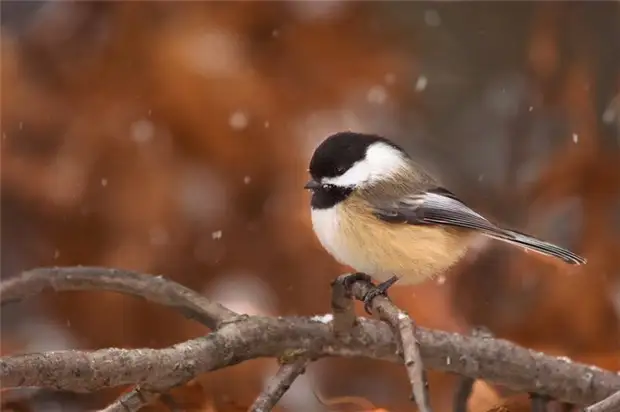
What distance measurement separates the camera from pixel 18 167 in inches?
37.5

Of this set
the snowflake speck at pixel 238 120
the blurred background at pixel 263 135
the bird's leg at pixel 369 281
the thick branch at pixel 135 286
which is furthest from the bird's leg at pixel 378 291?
the snowflake speck at pixel 238 120

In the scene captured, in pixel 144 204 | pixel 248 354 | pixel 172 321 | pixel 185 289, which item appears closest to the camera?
pixel 248 354

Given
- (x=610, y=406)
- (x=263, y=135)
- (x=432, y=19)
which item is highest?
(x=432, y=19)

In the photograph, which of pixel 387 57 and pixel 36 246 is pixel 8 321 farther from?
pixel 387 57

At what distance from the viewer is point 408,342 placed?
38 centimetres

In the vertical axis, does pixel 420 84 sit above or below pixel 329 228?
above

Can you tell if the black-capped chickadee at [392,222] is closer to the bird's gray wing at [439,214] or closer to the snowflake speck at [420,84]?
the bird's gray wing at [439,214]

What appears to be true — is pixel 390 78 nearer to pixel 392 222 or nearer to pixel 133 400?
pixel 392 222

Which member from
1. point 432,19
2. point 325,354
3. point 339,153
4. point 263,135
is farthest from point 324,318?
point 432,19

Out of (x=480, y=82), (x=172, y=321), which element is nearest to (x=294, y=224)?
(x=172, y=321)

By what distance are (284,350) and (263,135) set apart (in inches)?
19.0

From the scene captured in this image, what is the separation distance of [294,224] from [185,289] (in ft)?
1.12

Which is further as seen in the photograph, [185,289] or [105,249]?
[105,249]

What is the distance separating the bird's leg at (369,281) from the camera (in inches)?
19.5
